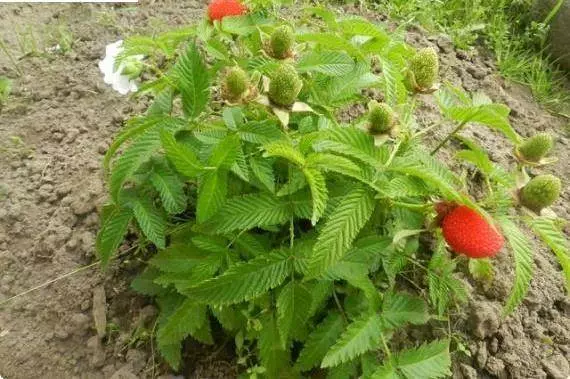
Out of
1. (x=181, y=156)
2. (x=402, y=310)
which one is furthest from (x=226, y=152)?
(x=402, y=310)

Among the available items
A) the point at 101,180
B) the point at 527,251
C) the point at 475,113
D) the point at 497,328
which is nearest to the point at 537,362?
the point at 497,328

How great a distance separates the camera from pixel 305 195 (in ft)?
4.07

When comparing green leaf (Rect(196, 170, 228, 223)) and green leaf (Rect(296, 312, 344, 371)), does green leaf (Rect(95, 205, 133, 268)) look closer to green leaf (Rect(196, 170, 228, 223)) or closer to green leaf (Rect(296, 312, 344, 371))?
green leaf (Rect(196, 170, 228, 223))

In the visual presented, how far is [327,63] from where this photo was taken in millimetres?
1327

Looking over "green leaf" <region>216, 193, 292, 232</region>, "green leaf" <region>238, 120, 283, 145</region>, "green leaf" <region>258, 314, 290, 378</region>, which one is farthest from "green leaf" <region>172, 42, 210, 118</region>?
"green leaf" <region>258, 314, 290, 378</region>

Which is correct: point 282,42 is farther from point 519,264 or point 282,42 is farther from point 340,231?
point 519,264

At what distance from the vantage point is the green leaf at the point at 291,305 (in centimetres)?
119

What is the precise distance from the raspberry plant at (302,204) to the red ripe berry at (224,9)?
0.04 metres

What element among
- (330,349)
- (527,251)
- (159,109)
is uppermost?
(527,251)

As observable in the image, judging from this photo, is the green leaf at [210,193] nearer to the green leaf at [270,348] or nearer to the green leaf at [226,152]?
the green leaf at [226,152]

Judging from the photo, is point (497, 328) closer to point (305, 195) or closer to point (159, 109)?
point (305, 195)

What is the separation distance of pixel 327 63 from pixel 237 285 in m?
0.54

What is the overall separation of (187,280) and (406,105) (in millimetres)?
631

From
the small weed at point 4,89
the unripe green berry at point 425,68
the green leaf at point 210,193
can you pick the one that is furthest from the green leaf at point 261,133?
the small weed at point 4,89
